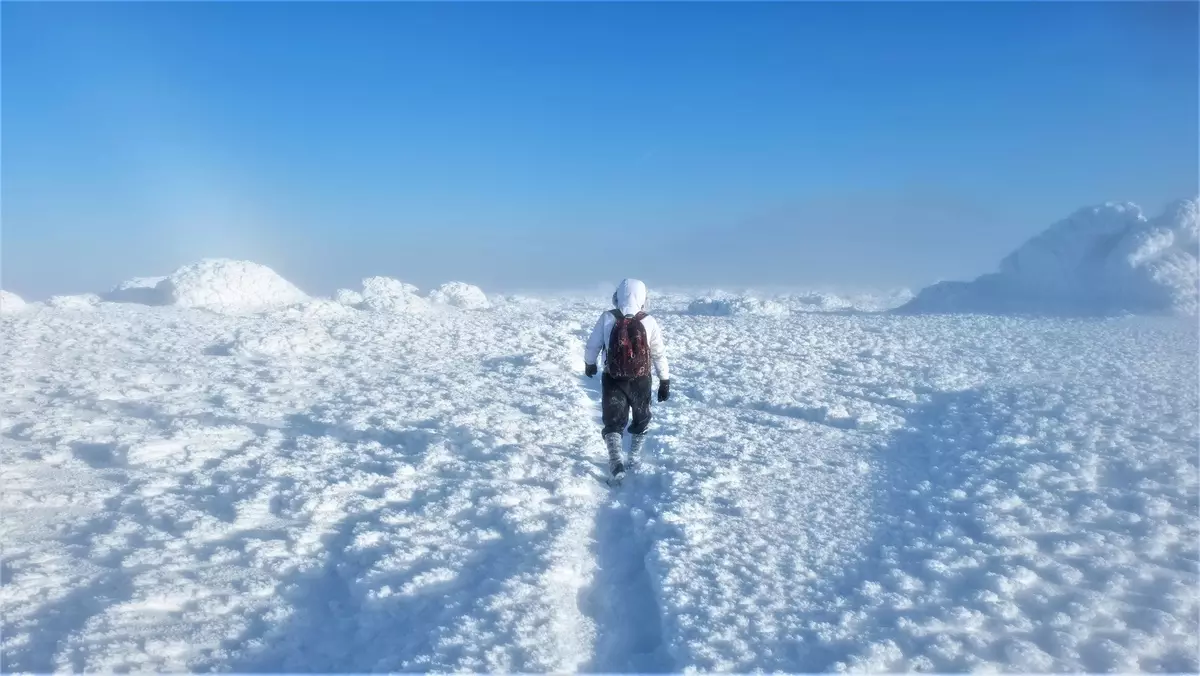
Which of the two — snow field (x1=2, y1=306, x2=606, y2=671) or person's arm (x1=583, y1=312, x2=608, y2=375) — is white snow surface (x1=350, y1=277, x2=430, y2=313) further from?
person's arm (x1=583, y1=312, x2=608, y2=375)

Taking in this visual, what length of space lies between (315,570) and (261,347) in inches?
304

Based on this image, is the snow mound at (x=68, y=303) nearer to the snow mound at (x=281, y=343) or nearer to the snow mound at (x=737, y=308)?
the snow mound at (x=281, y=343)

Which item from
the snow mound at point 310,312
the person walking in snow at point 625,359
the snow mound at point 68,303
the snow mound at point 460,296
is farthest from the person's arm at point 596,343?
the snow mound at point 68,303

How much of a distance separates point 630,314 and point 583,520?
195cm

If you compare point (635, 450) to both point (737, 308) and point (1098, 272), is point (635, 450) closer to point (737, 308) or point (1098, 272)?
point (737, 308)

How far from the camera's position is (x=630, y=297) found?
19.9 feet

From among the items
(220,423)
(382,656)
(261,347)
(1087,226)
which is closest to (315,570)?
(382,656)

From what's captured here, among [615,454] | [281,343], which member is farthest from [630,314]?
[281,343]

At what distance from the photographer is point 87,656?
395 cm

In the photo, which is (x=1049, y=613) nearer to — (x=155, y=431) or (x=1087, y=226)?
(x=155, y=431)

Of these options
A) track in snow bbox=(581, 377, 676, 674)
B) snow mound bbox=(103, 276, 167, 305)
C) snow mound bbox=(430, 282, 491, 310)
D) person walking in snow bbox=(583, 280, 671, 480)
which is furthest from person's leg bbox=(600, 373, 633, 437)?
snow mound bbox=(103, 276, 167, 305)

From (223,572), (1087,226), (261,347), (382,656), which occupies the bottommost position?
(382,656)

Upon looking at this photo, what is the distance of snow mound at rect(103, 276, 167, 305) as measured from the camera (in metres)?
17.9

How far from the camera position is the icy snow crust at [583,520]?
416 cm
